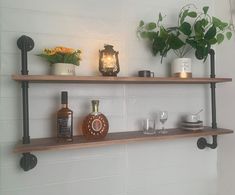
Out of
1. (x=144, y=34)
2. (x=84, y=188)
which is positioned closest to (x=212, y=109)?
(x=144, y=34)

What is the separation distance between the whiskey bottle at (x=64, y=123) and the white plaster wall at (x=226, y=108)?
0.83 m

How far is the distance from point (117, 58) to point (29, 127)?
1.59 feet

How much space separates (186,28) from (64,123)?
714mm

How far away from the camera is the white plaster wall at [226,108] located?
4.23ft

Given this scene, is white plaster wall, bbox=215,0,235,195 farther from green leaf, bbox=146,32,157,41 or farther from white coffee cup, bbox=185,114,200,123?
green leaf, bbox=146,32,157,41

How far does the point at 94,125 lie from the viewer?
1040 millimetres

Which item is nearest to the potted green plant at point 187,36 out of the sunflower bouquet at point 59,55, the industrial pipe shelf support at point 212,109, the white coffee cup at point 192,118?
the industrial pipe shelf support at point 212,109

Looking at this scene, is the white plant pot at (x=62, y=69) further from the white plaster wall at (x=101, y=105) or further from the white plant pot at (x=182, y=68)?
the white plant pot at (x=182, y=68)

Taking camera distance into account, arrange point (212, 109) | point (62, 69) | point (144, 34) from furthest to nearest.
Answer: point (212, 109) → point (144, 34) → point (62, 69)

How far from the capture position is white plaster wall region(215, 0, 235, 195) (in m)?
1.29

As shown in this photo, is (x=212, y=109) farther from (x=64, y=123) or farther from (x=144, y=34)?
(x=64, y=123)

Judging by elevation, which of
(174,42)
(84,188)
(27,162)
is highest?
(174,42)

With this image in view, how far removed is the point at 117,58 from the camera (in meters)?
1.12

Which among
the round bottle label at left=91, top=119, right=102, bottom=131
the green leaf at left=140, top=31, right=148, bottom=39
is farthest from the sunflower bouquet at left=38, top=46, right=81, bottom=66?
the green leaf at left=140, top=31, right=148, bottom=39
